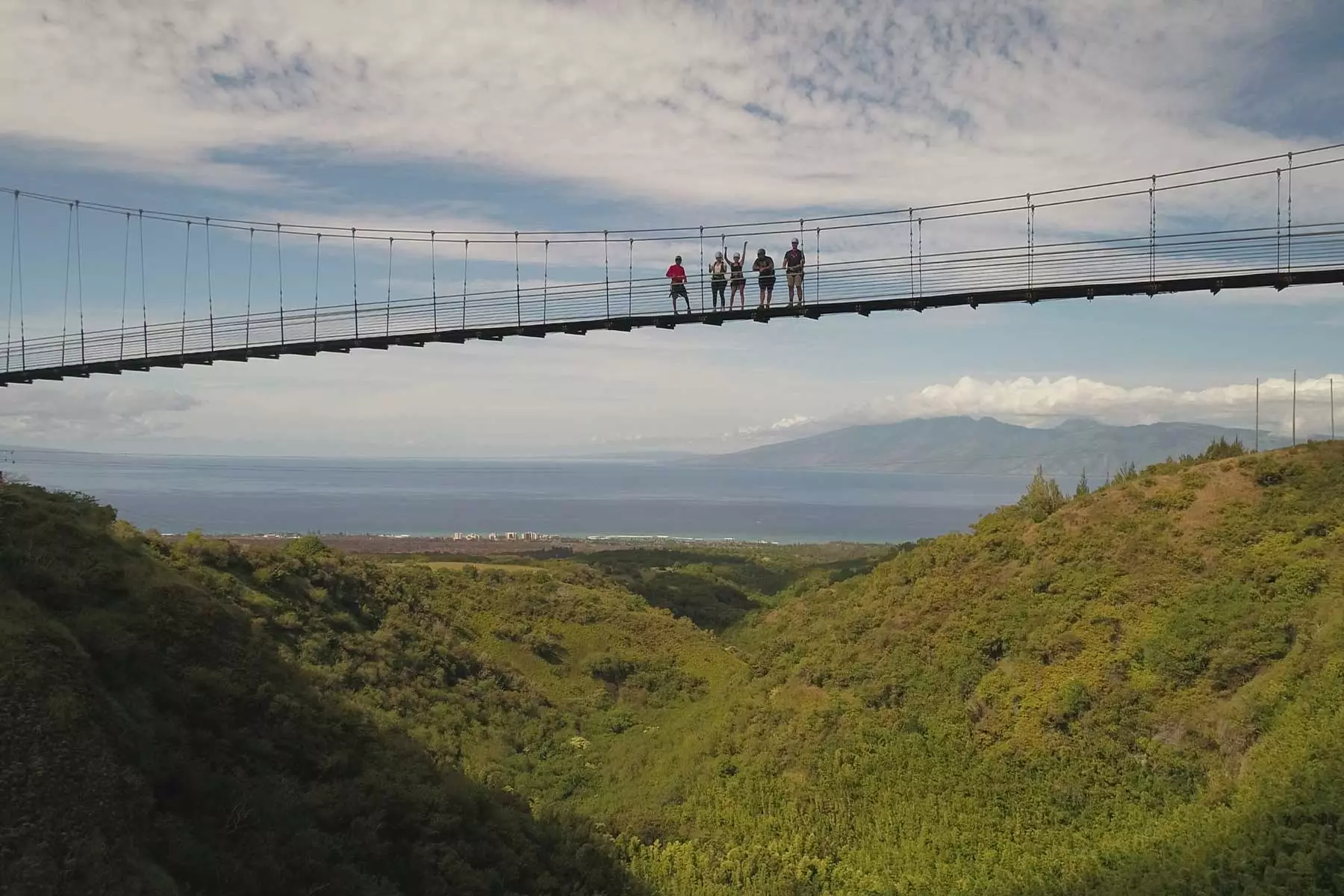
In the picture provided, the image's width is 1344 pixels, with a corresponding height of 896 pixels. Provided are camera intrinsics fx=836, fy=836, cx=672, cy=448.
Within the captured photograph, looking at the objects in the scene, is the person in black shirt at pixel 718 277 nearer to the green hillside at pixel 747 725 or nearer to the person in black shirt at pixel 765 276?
the person in black shirt at pixel 765 276

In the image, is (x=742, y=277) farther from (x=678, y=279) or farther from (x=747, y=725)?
(x=747, y=725)

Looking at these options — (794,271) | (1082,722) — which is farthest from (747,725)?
(794,271)

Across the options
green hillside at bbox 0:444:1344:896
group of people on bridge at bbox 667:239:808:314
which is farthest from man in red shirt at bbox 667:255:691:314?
green hillside at bbox 0:444:1344:896

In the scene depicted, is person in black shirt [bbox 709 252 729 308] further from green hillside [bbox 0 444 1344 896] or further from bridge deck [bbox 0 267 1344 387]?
green hillside [bbox 0 444 1344 896]

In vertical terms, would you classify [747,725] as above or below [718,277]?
below

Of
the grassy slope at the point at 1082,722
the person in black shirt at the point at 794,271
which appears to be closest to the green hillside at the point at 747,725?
the grassy slope at the point at 1082,722

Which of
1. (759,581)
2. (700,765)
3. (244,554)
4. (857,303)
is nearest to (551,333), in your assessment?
(857,303)

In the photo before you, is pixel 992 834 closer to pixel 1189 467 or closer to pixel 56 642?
pixel 1189 467
